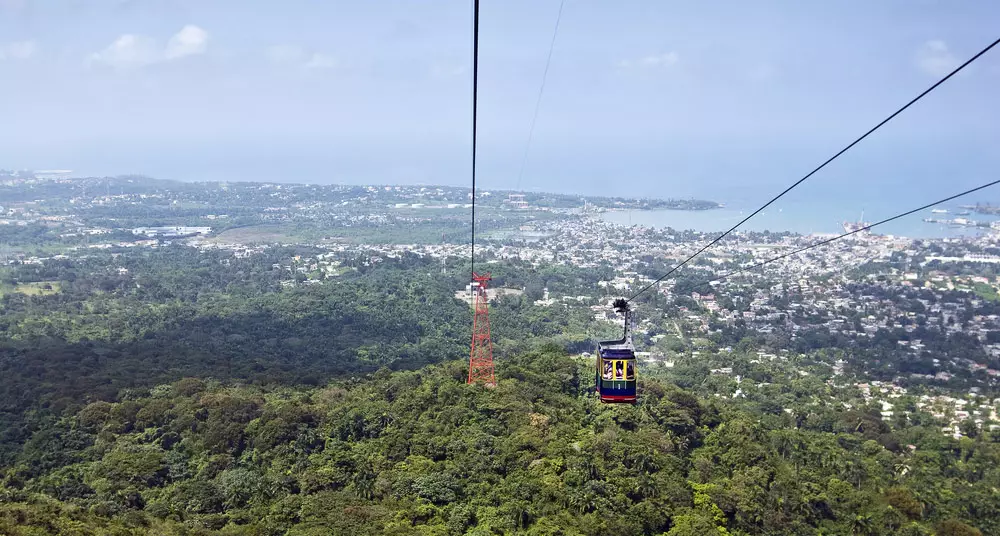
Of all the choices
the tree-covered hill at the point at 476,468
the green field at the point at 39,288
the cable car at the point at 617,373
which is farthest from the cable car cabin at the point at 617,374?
A: the green field at the point at 39,288

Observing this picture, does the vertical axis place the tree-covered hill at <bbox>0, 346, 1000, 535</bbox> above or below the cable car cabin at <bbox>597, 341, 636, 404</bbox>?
below

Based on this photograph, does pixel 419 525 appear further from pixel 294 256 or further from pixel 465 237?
pixel 465 237

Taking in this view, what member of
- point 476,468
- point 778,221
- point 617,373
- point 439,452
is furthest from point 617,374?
point 778,221

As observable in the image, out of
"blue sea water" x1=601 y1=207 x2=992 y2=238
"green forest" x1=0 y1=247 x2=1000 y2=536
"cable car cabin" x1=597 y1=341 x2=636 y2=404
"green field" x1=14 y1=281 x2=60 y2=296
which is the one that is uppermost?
"blue sea water" x1=601 y1=207 x2=992 y2=238

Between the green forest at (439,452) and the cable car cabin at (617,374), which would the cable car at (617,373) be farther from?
the green forest at (439,452)

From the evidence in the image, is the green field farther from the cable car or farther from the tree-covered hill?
the cable car

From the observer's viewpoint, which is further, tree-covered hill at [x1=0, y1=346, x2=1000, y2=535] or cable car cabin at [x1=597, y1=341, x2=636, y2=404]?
tree-covered hill at [x1=0, y1=346, x2=1000, y2=535]

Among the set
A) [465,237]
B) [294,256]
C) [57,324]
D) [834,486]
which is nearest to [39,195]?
[294,256]

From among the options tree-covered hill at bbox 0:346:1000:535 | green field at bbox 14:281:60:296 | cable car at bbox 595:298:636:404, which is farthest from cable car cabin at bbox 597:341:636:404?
green field at bbox 14:281:60:296

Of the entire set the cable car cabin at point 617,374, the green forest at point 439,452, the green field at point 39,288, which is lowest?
the green forest at point 439,452

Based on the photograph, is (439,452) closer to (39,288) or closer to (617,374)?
(617,374)
